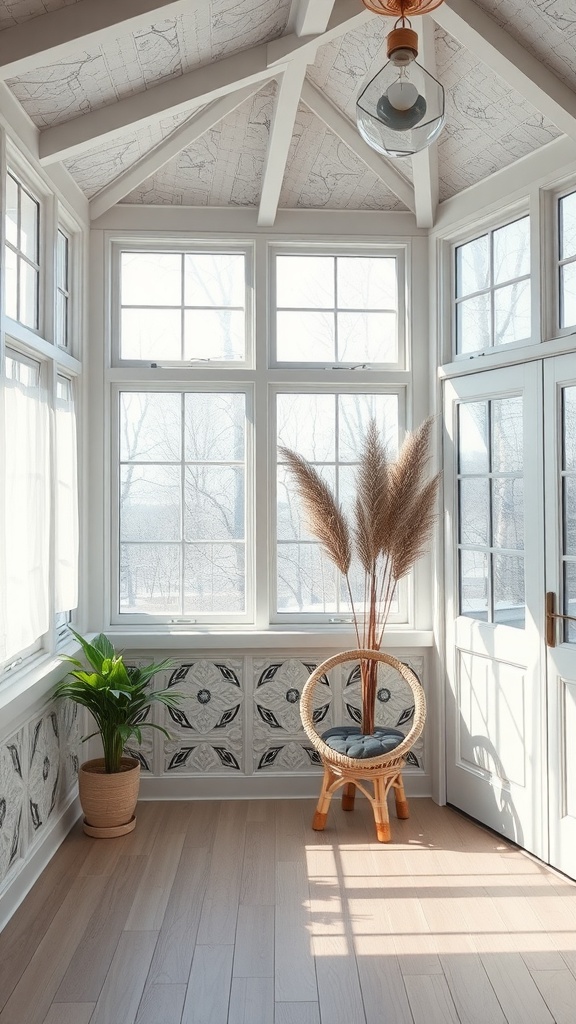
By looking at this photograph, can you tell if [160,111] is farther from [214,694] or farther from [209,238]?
[214,694]

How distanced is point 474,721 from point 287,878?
47.6 inches

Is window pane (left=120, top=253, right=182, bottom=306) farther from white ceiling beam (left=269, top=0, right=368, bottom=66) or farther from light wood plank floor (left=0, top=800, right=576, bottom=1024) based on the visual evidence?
light wood plank floor (left=0, top=800, right=576, bottom=1024)

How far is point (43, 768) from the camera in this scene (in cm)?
334

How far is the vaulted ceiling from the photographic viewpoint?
288cm

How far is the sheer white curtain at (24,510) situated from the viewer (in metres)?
2.95

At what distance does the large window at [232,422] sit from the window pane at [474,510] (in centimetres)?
50

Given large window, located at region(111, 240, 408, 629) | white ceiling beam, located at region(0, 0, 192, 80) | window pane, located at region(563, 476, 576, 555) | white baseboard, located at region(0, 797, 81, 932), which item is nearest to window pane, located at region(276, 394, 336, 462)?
large window, located at region(111, 240, 408, 629)

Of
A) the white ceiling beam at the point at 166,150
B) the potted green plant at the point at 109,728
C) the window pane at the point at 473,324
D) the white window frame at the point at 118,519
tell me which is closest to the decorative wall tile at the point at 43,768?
the potted green plant at the point at 109,728

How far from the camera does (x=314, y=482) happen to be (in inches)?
152

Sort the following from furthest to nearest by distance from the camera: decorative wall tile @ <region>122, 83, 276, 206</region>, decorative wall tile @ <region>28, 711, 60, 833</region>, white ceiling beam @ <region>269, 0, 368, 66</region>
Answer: decorative wall tile @ <region>122, 83, 276, 206</region>, decorative wall tile @ <region>28, 711, 60, 833</region>, white ceiling beam @ <region>269, 0, 368, 66</region>

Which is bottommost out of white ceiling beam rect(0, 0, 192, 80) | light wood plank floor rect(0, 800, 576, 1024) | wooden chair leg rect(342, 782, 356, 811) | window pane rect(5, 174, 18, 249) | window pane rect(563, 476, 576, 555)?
light wood plank floor rect(0, 800, 576, 1024)

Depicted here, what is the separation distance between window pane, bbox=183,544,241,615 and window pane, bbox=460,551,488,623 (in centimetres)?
112

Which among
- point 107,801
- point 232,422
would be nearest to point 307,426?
point 232,422

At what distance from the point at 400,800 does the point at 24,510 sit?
2.17m
